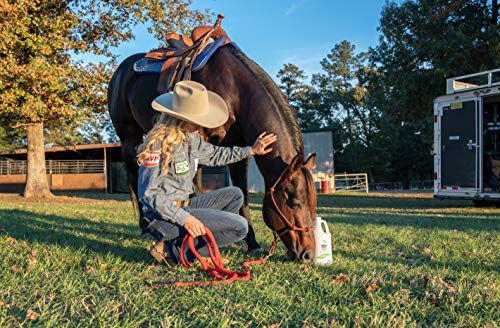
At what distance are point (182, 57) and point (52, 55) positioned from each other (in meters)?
10.0

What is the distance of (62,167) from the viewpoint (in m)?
24.0

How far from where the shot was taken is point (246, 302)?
2201 millimetres

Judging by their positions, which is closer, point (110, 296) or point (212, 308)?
point (212, 308)

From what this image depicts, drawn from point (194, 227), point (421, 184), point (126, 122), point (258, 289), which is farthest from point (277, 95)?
point (421, 184)

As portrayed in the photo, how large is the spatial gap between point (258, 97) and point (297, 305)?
6.59 ft

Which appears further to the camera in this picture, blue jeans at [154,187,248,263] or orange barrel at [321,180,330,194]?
orange barrel at [321,180,330,194]

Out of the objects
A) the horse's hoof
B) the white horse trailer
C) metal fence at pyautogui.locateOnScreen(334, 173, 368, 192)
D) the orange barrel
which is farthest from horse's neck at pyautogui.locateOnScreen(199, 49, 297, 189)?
metal fence at pyautogui.locateOnScreen(334, 173, 368, 192)

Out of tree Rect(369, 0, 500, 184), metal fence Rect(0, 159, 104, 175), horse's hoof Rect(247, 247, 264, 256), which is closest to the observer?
horse's hoof Rect(247, 247, 264, 256)

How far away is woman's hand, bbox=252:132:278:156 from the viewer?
3283 mm

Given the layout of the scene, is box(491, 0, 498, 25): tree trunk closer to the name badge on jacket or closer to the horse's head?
the horse's head

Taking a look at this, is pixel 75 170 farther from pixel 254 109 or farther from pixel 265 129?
pixel 265 129

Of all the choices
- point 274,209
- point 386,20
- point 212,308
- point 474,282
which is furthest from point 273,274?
point 386,20

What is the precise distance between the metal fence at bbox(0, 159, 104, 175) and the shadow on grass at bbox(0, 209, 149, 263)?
18750 mm

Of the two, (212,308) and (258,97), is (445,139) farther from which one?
(212,308)
